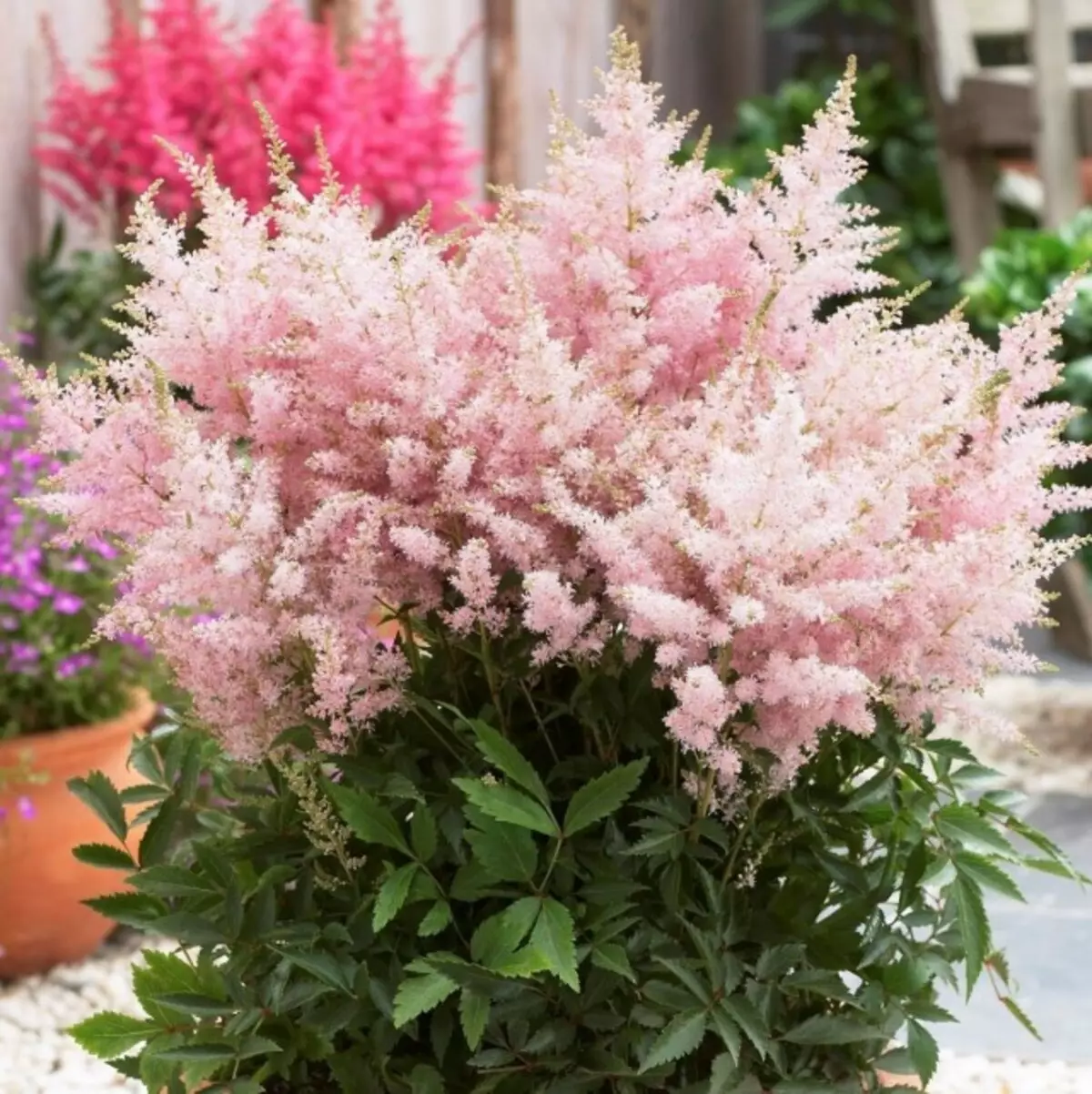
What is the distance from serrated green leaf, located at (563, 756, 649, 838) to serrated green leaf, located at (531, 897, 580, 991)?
4 cm

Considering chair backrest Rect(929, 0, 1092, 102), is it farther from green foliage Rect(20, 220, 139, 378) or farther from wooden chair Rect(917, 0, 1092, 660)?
green foliage Rect(20, 220, 139, 378)

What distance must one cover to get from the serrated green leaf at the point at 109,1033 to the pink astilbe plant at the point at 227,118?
5.07 feet

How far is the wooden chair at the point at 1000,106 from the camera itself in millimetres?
3361

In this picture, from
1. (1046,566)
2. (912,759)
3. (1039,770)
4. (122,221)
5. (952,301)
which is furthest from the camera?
(952,301)

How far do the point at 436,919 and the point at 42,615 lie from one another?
1.33 meters

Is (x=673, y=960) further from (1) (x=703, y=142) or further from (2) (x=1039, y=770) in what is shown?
(2) (x=1039, y=770)

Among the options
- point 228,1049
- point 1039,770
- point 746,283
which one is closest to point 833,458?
point 746,283

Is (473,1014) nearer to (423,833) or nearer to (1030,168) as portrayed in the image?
(423,833)

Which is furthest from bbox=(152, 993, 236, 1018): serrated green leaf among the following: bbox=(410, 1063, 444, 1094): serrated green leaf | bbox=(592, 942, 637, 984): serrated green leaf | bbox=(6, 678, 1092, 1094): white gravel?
bbox=(6, 678, 1092, 1094): white gravel

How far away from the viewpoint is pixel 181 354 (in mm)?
920

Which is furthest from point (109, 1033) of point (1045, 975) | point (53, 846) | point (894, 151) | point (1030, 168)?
point (894, 151)

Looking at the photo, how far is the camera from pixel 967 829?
94 cm

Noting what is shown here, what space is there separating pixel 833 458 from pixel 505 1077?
0.40m

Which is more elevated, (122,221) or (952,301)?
(122,221)
